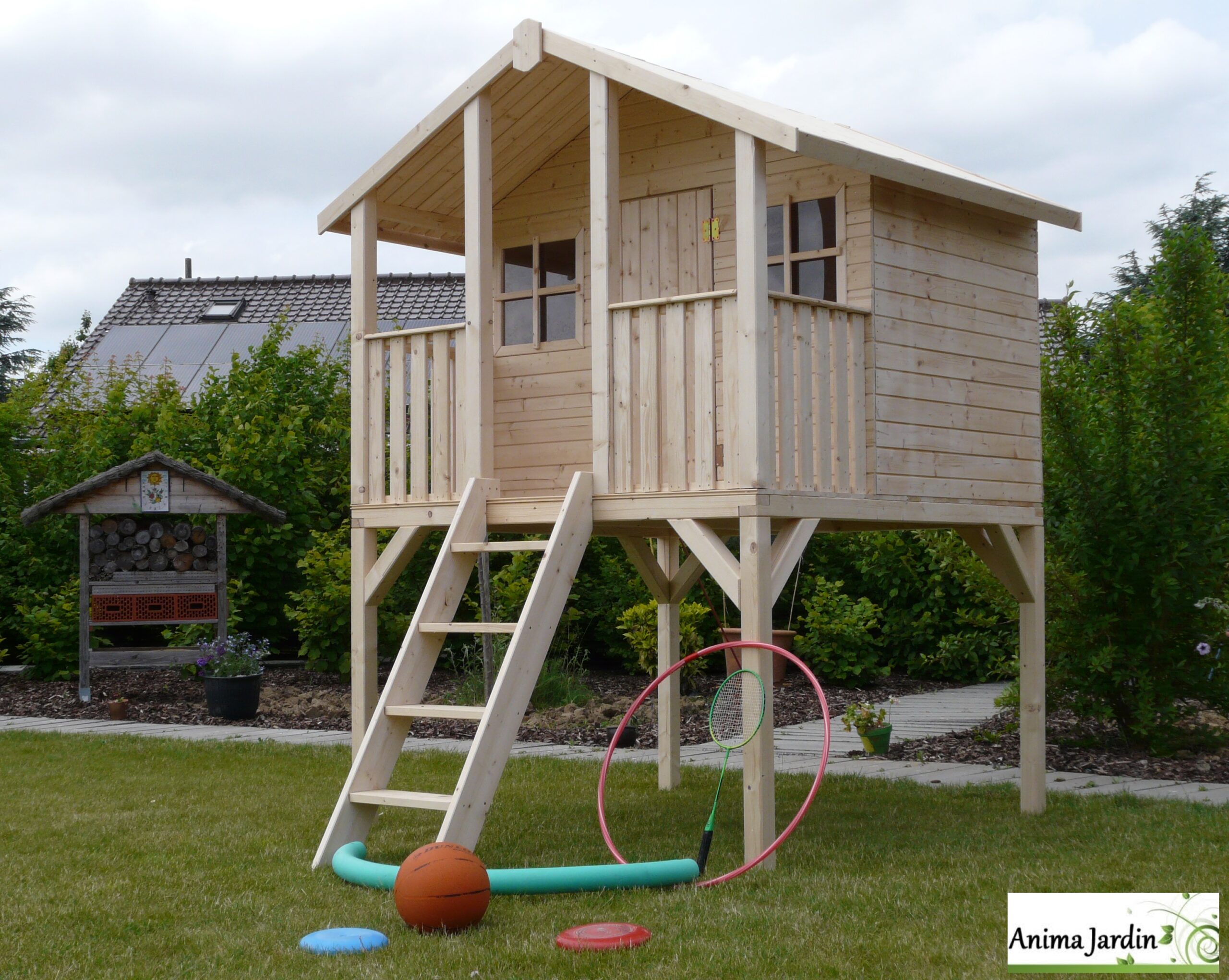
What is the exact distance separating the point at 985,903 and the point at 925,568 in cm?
871

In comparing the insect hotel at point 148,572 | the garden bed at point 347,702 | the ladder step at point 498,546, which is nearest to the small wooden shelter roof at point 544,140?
the ladder step at point 498,546

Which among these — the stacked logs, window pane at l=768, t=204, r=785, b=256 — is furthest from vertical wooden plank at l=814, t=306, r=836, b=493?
the stacked logs

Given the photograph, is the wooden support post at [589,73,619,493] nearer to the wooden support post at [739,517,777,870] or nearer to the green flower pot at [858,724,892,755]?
the wooden support post at [739,517,777,870]

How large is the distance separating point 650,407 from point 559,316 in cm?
188

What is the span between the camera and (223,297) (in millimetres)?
24641

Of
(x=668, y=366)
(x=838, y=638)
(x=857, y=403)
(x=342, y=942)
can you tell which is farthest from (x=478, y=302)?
(x=838, y=638)

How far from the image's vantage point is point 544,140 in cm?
802

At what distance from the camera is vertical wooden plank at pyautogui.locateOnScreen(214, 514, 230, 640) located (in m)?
12.6

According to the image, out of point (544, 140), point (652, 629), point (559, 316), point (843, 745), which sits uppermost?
point (544, 140)

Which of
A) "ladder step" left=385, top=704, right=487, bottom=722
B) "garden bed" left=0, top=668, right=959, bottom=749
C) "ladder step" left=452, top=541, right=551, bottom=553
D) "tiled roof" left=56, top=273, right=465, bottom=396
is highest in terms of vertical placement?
"tiled roof" left=56, top=273, right=465, bottom=396

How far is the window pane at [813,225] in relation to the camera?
6.96m

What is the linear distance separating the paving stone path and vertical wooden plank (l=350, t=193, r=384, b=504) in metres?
2.75

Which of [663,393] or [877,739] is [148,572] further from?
[663,393]

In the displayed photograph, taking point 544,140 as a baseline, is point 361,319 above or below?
below
